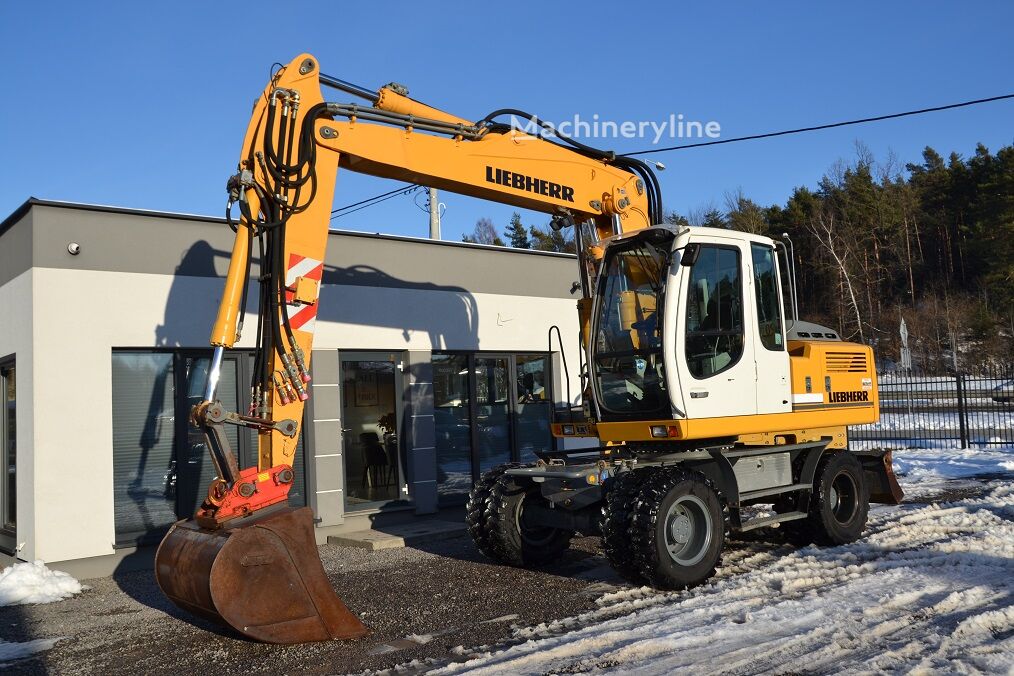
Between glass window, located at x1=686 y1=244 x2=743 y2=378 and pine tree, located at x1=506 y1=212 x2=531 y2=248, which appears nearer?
glass window, located at x1=686 y1=244 x2=743 y2=378

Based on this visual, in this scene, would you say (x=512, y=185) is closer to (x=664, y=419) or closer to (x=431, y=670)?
(x=664, y=419)

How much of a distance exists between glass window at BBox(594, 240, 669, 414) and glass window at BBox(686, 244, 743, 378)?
30 cm

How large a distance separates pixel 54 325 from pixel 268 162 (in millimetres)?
3915

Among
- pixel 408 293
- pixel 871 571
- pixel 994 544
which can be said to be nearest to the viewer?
pixel 871 571

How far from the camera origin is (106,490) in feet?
29.4

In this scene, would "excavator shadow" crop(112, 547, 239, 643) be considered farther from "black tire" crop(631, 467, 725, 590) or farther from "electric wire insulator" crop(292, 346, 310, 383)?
"black tire" crop(631, 467, 725, 590)

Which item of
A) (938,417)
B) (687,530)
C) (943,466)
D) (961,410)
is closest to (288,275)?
(687,530)

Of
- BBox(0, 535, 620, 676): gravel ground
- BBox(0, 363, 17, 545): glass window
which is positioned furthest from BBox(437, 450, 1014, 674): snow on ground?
BBox(0, 363, 17, 545): glass window

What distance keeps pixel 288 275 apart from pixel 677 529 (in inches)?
147

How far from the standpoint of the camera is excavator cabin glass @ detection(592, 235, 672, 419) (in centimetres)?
766

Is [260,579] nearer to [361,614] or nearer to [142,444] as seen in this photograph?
[361,614]

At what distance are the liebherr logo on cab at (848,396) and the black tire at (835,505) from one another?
0.57m

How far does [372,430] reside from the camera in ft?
36.8

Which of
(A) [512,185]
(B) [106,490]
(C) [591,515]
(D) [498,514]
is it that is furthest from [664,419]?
(B) [106,490]
